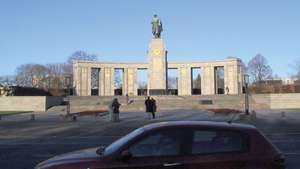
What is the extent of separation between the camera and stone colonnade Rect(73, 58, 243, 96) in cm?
7862

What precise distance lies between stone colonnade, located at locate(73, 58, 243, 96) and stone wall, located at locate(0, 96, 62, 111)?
2253 centimetres

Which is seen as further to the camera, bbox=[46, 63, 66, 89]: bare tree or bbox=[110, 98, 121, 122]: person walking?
bbox=[46, 63, 66, 89]: bare tree

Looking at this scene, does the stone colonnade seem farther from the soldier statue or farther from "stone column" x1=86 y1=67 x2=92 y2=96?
the soldier statue

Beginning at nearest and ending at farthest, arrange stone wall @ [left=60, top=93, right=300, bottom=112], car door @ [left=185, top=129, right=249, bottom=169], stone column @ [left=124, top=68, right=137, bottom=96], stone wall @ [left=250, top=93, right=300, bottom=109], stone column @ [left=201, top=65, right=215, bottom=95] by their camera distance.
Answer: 1. car door @ [left=185, top=129, right=249, bottom=169]
2. stone wall @ [left=60, top=93, right=300, bottom=112]
3. stone wall @ [left=250, top=93, right=300, bottom=109]
4. stone column @ [left=201, top=65, right=215, bottom=95]
5. stone column @ [left=124, top=68, right=137, bottom=96]

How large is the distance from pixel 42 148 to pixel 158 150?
1024 cm

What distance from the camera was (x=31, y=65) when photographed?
10662 cm

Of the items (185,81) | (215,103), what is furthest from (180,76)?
(215,103)

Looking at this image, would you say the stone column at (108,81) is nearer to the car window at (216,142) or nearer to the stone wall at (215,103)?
the stone wall at (215,103)

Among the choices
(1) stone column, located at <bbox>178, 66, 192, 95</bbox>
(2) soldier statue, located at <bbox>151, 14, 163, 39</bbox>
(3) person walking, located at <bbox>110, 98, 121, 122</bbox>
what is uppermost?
(2) soldier statue, located at <bbox>151, 14, 163, 39</bbox>

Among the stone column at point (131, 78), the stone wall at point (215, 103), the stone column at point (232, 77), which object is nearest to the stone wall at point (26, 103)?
the stone wall at point (215, 103)

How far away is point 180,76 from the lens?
80750 mm

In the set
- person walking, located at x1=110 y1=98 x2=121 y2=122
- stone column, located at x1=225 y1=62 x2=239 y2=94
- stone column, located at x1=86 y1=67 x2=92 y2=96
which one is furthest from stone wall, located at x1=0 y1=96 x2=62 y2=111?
stone column, located at x1=225 y1=62 x2=239 y2=94

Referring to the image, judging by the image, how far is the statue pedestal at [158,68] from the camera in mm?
60500

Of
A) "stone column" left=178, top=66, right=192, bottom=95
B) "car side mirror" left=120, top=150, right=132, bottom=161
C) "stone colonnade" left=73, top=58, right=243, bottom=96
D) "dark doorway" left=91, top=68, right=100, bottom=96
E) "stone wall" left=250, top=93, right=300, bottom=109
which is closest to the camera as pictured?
"car side mirror" left=120, top=150, right=132, bottom=161
